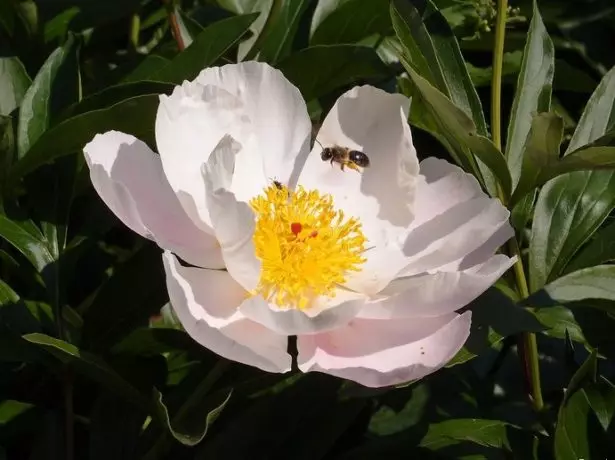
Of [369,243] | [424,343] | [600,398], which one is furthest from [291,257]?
[600,398]

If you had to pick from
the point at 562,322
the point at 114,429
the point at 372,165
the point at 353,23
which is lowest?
the point at 114,429

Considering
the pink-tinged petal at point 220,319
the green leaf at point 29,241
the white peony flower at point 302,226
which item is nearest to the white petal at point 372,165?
the white peony flower at point 302,226

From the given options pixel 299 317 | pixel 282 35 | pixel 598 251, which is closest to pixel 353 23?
pixel 282 35

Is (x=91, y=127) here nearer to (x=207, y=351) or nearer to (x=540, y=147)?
(x=207, y=351)

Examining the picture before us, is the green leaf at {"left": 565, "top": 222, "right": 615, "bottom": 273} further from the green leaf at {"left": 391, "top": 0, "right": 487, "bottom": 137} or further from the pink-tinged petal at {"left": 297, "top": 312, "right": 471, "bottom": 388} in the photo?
the pink-tinged petal at {"left": 297, "top": 312, "right": 471, "bottom": 388}

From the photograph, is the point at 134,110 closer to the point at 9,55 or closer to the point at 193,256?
the point at 193,256
